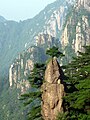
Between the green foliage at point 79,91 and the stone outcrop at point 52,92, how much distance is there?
107cm

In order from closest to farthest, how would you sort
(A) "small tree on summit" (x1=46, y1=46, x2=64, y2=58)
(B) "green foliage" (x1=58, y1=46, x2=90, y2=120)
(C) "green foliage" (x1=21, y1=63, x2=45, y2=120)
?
(B) "green foliage" (x1=58, y1=46, x2=90, y2=120)
(A) "small tree on summit" (x1=46, y1=46, x2=64, y2=58)
(C) "green foliage" (x1=21, y1=63, x2=45, y2=120)

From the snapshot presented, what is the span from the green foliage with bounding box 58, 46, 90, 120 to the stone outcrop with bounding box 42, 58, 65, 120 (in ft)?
3.52

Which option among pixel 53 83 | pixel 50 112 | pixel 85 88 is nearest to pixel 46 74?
pixel 53 83

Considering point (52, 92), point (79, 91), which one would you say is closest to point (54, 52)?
point (52, 92)

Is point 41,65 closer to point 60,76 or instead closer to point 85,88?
point 60,76

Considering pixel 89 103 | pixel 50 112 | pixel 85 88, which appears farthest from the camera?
pixel 50 112

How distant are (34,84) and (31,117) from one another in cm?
468

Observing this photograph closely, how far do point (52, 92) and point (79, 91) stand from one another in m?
6.83

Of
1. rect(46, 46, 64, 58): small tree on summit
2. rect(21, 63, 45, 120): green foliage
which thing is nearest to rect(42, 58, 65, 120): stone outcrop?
rect(46, 46, 64, 58): small tree on summit

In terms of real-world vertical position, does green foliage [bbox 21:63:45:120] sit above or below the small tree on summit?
below

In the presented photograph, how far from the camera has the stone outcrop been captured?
179 ft

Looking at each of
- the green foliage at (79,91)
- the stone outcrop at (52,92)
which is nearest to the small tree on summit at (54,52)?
the stone outcrop at (52,92)

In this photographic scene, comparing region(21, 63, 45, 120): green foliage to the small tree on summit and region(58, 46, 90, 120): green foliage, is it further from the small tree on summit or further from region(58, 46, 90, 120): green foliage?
region(58, 46, 90, 120): green foliage

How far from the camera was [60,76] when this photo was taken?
55.9m
